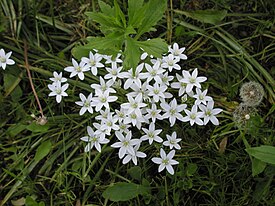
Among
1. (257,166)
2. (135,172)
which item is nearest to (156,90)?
(135,172)

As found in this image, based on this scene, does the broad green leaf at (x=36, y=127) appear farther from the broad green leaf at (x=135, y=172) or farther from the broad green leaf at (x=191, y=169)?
the broad green leaf at (x=191, y=169)

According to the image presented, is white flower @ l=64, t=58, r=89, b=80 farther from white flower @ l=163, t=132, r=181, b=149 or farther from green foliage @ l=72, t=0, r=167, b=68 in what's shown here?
white flower @ l=163, t=132, r=181, b=149

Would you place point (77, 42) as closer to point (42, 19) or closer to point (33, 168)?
point (42, 19)

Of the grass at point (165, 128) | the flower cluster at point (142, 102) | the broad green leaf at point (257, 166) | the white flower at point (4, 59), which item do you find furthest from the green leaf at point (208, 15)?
the white flower at point (4, 59)

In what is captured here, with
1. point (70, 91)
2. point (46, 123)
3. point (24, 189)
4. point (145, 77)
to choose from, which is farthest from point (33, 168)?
point (145, 77)

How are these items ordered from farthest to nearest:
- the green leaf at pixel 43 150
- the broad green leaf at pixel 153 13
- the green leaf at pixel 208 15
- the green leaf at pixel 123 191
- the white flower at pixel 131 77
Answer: the green leaf at pixel 208 15, the green leaf at pixel 43 150, the green leaf at pixel 123 191, the white flower at pixel 131 77, the broad green leaf at pixel 153 13

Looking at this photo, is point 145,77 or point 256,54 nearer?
point 145,77

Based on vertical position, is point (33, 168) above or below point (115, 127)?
below
